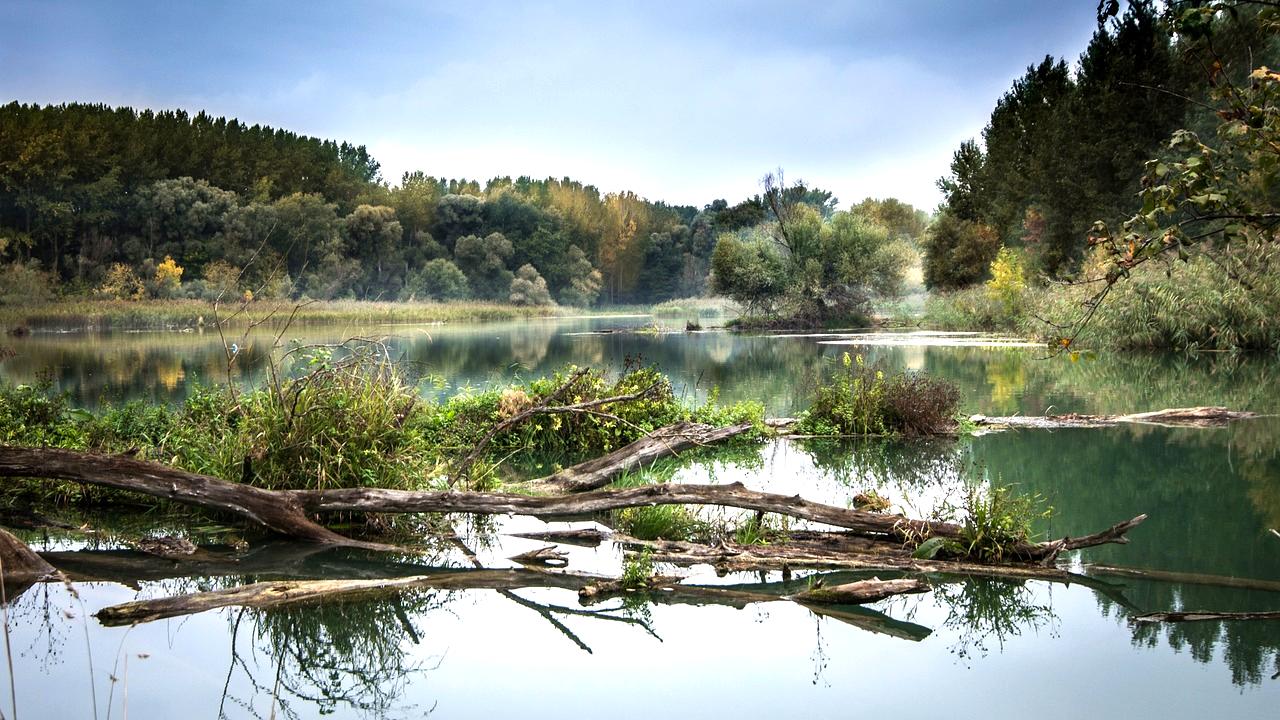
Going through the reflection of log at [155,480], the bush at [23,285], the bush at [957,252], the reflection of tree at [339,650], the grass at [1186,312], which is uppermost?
the bush at [957,252]

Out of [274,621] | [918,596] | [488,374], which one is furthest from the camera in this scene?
[488,374]

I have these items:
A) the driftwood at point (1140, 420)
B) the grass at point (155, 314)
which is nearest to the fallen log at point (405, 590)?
the driftwood at point (1140, 420)

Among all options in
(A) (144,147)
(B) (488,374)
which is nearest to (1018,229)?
(B) (488,374)

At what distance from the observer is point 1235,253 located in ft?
79.0

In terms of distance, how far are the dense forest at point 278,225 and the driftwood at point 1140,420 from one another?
27.9 meters

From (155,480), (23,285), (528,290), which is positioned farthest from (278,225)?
(155,480)

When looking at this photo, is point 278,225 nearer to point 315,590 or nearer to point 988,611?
point 315,590

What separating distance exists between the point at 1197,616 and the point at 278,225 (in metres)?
58.4

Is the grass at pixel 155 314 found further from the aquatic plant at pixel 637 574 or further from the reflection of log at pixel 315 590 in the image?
the aquatic plant at pixel 637 574

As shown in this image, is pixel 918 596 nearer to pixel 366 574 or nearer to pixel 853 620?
pixel 853 620

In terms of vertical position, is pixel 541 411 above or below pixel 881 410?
above

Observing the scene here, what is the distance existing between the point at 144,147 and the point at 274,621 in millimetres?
59997

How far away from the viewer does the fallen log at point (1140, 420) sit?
12617 mm

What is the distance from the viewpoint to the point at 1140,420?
13.0 metres
